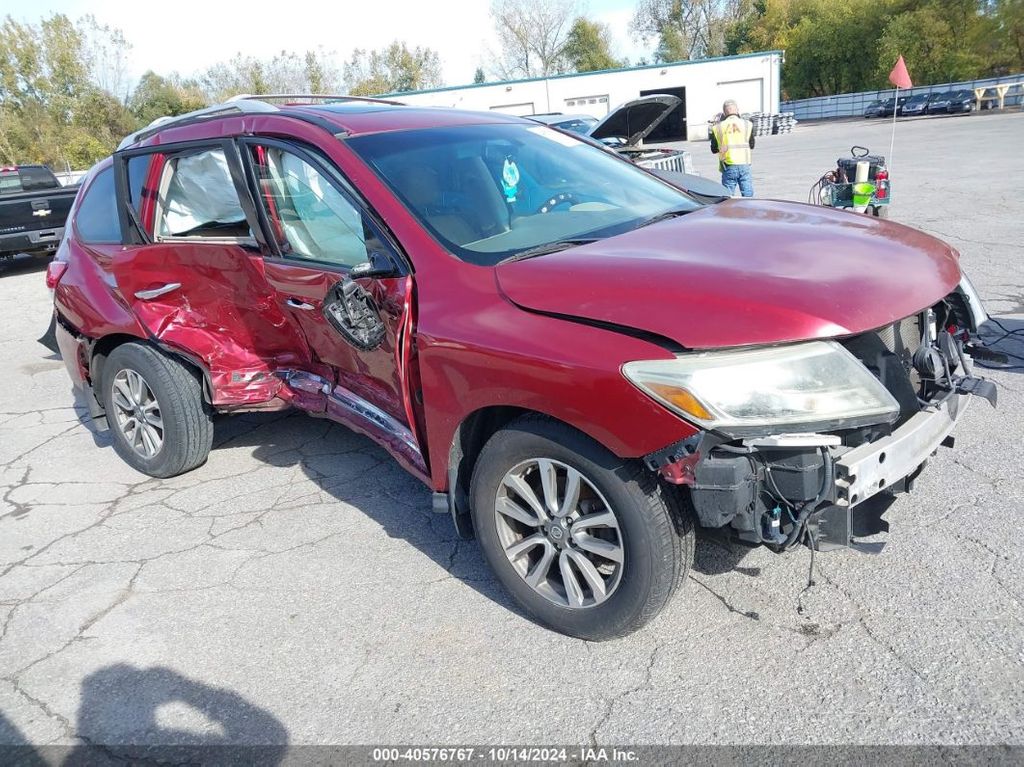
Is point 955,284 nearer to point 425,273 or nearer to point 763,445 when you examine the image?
point 763,445

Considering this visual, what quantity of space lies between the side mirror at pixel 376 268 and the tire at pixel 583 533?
0.80 meters

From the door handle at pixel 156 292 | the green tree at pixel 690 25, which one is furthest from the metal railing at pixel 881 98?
the door handle at pixel 156 292

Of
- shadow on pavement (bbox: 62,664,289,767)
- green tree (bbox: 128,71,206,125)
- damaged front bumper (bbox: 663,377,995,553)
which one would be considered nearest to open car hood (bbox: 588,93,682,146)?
damaged front bumper (bbox: 663,377,995,553)

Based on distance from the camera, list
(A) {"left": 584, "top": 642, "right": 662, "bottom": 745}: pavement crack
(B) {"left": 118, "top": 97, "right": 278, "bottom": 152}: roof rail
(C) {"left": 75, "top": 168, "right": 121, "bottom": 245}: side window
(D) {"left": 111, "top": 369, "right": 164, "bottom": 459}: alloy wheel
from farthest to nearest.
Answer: (C) {"left": 75, "top": 168, "right": 121, "bottom": 245}: side window
(D) {"left": 111, "top": 369, "right": 164, "bottom": 459}: alloy wheel
(B) {"left": 118, "top": 97, "right": 278, "bottom": 152}: roof rail
(A) {"left": 584, "top": 642, "right": 662, "bottom": 745}: pavement crack

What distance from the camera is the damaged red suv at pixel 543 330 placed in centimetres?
232

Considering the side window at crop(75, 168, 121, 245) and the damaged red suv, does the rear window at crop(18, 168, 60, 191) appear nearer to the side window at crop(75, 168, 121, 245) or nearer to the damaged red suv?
the side window at crop(75, 168, 121, 245)

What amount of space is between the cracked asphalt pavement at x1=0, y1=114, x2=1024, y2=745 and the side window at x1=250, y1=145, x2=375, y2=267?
1.36 meters

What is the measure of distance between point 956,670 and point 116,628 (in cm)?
318

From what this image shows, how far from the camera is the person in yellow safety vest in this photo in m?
12.0

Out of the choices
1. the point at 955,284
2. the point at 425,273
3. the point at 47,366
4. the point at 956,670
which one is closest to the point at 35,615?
the point at 425,273

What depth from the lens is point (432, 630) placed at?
9.86ft

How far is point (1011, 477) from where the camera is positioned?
12.0ft

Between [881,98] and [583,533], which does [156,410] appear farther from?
[881,98]

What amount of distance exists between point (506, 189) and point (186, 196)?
1975 mm
